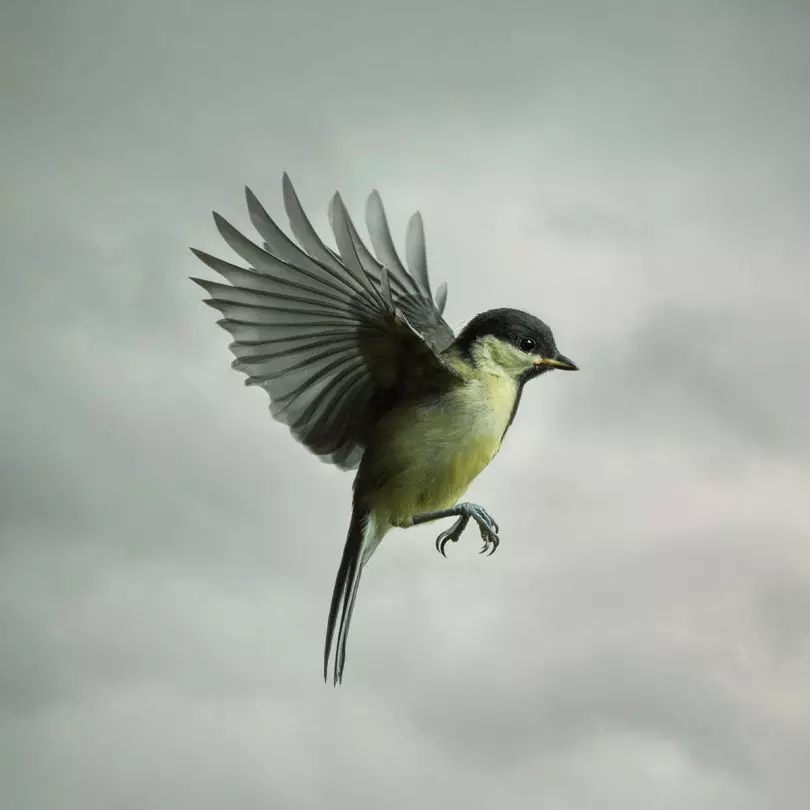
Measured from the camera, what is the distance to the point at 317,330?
6.73ft

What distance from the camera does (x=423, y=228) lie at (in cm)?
246

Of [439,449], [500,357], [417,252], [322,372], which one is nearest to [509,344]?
[500,357]

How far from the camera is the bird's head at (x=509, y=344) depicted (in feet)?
6.81

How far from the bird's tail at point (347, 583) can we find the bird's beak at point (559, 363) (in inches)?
18.1

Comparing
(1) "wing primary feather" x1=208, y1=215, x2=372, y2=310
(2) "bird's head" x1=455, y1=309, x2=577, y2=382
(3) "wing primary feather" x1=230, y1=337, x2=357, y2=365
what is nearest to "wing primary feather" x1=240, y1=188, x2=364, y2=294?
(1) "wing primary feather" x1=208, y1=215, x2=372, y2=310

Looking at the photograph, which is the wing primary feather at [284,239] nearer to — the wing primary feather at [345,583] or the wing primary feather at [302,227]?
the wing primary feather at [302,227]

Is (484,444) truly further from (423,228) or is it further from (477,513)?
(423,228)

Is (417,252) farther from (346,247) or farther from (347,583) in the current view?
(347,583)

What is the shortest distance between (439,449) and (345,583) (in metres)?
0.34

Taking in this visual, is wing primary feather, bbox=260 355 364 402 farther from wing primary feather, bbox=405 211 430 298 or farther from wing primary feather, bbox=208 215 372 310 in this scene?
wing primary feather, bbox=405 211 430 298

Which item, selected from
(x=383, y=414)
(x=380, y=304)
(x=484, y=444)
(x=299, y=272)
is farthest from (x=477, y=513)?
(x=299, y=272)

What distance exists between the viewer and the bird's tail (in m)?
A: 2.07

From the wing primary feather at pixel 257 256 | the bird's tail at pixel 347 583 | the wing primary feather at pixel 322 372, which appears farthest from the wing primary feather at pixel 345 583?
the wing primary feather at pixel 257 256

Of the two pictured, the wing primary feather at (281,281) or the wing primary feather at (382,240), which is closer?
the wing primary feather at (281,281)
